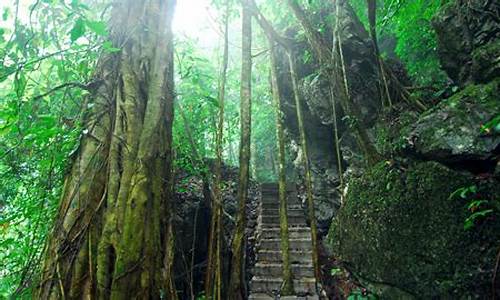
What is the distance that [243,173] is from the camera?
4.09 metres

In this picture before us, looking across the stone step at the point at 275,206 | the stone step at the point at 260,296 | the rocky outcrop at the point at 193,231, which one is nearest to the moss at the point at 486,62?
the stone step at the point at 260,296

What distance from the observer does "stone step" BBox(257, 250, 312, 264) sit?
5.55m

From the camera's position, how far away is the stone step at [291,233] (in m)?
6.29

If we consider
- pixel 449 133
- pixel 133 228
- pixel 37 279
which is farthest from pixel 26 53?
pixel 449 133

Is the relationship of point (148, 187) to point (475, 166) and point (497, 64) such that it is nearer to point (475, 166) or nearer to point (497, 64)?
point (475, 166)

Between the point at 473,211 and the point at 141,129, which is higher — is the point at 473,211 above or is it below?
below

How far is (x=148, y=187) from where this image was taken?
7.13ft

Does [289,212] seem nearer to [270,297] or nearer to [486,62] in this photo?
[270,297]

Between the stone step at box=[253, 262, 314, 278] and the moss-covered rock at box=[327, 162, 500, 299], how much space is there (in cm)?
146

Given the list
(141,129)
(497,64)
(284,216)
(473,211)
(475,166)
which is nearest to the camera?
(141,129)

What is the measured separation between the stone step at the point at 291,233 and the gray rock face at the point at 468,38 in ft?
12.0

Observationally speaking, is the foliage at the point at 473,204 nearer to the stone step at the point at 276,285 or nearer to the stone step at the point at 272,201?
the stone step at the point at 276,285

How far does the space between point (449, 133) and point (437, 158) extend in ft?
0.95

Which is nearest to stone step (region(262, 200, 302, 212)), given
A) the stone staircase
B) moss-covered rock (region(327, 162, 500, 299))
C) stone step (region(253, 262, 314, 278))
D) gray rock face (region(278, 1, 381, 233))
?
the stone staircase
